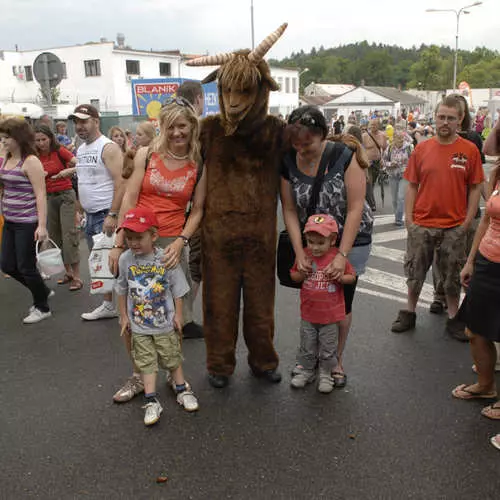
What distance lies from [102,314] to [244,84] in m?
2.88

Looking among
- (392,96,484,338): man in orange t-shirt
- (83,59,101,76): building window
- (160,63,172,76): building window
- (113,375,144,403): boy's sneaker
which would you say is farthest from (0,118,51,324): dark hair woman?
(160,63,172,76): building window

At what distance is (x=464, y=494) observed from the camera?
2471mm

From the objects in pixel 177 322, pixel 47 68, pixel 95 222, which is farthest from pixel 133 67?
pixel 177 322

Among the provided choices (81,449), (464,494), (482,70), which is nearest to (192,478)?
(81,449)

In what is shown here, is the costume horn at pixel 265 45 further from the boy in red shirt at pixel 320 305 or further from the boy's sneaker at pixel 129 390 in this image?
the boy's sneaker at pixel 129 390

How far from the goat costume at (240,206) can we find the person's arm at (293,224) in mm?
66

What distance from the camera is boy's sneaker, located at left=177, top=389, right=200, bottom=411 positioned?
10.6 feet

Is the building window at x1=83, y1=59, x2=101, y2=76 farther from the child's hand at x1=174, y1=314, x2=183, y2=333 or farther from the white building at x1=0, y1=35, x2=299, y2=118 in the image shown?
the child's hand at x1=174, y1=314, x2=183, y2=333

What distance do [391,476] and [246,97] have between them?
7.18 ft

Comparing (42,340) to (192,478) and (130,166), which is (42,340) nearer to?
(130,166)

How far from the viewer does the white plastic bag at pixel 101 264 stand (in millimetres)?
4312

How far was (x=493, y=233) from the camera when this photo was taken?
295 cm

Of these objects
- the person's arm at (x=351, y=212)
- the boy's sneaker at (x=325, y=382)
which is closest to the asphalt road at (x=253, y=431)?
the boy's sneaker at (x=325, y=382)

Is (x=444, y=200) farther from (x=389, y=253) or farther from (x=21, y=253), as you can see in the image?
(x=21, y=253)
